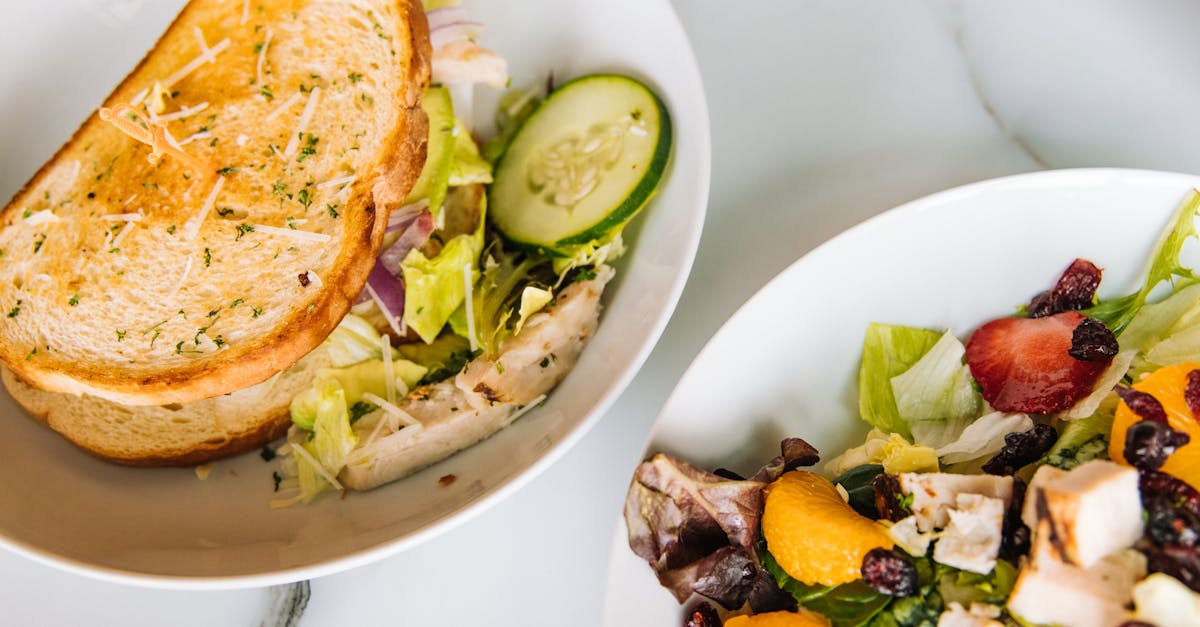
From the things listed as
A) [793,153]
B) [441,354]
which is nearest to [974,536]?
[793,153]

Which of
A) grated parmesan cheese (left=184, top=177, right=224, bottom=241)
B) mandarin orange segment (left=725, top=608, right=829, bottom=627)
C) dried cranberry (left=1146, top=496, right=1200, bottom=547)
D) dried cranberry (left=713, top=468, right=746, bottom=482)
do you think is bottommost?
mandarin orange segment (left=725, top=608, right=829, bottom=627)

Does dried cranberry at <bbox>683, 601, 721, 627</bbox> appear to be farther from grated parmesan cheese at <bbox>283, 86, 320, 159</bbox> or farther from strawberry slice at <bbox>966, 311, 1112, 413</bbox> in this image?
grated parmesan cheese at <bbox>283, 86, 320, 159</bbox>

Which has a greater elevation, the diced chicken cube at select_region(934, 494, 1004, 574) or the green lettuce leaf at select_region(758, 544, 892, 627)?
the diced chicken cube at select_region(934, 494, 1004, 574)

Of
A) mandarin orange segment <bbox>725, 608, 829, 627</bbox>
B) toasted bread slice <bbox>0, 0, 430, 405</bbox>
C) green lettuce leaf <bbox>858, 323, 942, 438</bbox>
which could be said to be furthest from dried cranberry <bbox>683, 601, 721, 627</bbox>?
toasted bread slice <bbox>0, 0, 430, 405</bbox>

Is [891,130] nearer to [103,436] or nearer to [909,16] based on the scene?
[909,16]

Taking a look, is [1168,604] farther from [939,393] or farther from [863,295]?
[863,295]

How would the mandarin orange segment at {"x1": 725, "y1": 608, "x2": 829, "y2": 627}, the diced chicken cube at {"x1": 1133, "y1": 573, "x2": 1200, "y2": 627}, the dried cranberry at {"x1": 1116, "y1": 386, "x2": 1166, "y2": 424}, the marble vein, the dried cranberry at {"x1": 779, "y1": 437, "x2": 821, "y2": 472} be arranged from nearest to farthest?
the diced chicken cube at {"x1": 1133, "y1": 573, "x2": 1200, "y2": 627}
the dried cranberry at {"x1": 1116, "y1": 386, "x2": 1166, "y2": 424}
the mandarin orange segment at {"x1": 725, "y1": 608, "x2": 829, "y2": 627}
the dried cranberry at {"x1": 779, "y1": 437, "x2": 821, "y2": 472}
the marble vein

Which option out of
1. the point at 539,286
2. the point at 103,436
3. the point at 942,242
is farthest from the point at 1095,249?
the point at 103,436

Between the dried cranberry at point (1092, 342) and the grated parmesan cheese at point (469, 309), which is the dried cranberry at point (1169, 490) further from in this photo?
the grated parmesan cheese at point (469, 309)
